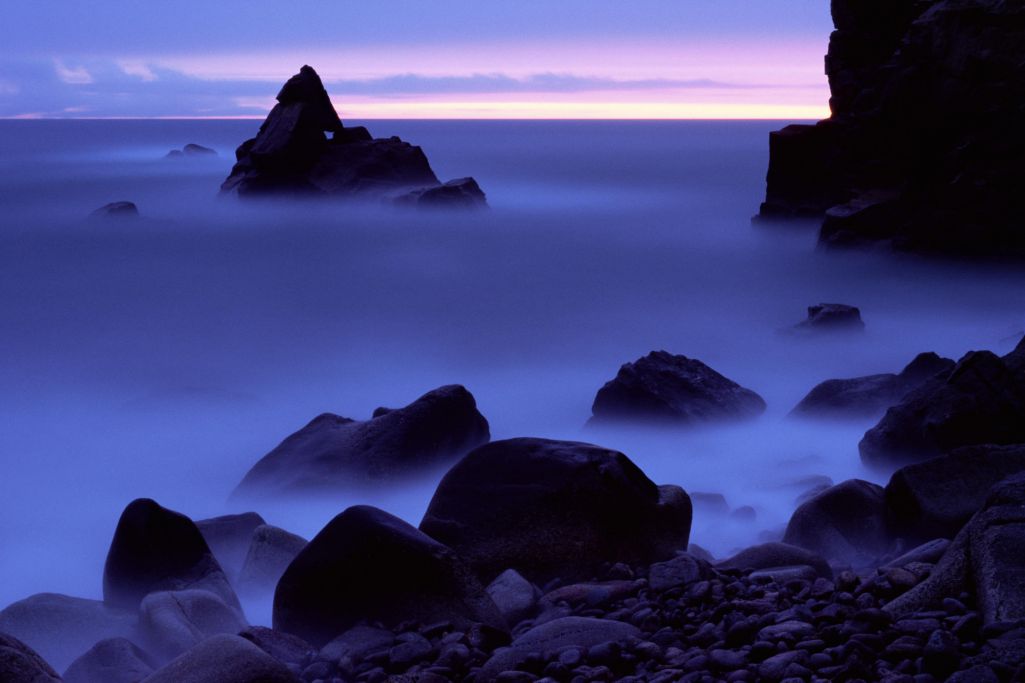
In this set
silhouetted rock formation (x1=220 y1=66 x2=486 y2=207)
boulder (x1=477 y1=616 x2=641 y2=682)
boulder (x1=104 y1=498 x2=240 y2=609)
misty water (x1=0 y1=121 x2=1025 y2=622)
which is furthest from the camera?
silhouetted rock formation (x1=220 y1=66 x2=486 y2=207)

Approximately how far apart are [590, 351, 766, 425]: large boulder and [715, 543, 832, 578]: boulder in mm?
4705

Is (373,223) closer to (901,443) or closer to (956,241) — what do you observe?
(956,241)

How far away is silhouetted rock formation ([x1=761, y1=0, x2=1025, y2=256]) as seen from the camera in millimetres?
19391

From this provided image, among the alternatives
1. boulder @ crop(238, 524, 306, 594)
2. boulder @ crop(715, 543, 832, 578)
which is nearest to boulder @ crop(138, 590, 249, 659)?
boulder @ crop(238, 524, 306, 594)

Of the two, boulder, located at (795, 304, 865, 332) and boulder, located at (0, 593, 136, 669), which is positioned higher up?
boulder, located at (795, 304, 865, 332)

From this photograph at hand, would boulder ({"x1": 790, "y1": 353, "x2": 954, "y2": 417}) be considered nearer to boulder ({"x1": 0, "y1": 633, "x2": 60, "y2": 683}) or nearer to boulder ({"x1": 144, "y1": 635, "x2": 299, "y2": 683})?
boulder ({"x1": 144, "y1": 635, "x2": 299, "y2": 683})

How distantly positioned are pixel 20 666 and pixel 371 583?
174 centimetres

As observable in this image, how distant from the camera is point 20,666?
439 cm

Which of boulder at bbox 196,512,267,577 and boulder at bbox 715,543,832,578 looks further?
boulder at bbox 196,512,267,577

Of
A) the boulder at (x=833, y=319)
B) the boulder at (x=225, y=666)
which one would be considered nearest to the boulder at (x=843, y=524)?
the boulder at (x=225, y=666)

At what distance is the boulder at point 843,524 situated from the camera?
22.5 feet

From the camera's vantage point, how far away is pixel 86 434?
14.1m

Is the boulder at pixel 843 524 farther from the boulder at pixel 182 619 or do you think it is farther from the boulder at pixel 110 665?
the boulder at pixel 110 665

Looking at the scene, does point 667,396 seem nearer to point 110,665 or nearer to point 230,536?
point 230,536
